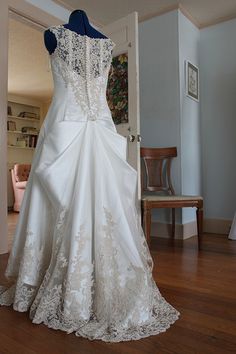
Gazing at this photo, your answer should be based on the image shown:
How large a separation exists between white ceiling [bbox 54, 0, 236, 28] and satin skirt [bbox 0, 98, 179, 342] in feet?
6.99

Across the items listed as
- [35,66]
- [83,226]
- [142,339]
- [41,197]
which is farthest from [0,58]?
[35,66]

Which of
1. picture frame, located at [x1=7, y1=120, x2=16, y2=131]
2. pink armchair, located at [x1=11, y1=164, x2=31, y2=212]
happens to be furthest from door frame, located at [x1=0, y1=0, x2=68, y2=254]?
picture frame, located at [x1=7, y1=120, x2=16, y2=131]

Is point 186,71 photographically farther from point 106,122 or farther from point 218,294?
point 218,294

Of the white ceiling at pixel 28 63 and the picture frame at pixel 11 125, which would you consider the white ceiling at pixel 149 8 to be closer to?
the white ceiling at pixel 28 63

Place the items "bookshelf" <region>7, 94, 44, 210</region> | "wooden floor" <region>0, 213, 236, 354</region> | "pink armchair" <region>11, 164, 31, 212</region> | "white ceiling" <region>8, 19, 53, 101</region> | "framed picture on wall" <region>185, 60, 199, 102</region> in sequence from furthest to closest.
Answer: "bookshelf" <region>7, 94, 44, 210</region>
"pink armchair" <region>11, 164, 31, 212</region>
"white ceiling" <region>8, 19, 53, 101</region>
"framed picture on wall" <region>185, 60, 199, 102</region>
"wooden floor" <region>0, 213, 236, 354</region>

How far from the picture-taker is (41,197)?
1379 mm

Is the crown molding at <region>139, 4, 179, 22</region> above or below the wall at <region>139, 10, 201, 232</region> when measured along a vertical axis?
above

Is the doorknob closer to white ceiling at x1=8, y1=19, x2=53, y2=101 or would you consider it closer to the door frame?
the door frame

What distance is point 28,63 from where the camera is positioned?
500cm

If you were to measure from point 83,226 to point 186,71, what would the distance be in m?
2.53

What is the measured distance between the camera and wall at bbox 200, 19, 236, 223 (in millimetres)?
3361

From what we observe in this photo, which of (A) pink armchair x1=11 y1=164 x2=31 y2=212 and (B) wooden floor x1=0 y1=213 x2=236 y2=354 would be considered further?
(A) pink armchair x1=11 y1=164 x2=31 y2=212
